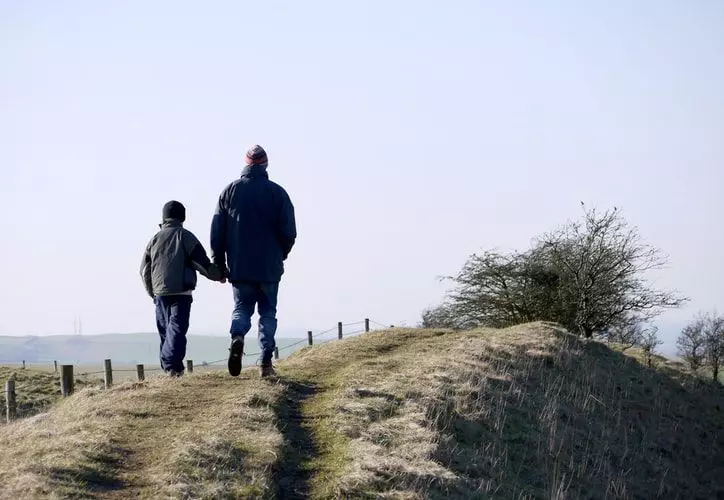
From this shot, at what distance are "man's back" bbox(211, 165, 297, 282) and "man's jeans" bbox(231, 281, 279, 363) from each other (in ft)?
0.50

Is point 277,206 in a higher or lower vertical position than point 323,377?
higher

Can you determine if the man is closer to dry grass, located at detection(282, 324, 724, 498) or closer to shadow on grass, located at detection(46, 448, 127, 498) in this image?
dry grass, located at detection(282, 324, 724, 498)

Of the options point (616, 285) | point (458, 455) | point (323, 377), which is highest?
point (616, 285)

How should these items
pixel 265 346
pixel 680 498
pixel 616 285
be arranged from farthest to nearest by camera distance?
pixel 616 285
pixel 680 498
pixel 265 346

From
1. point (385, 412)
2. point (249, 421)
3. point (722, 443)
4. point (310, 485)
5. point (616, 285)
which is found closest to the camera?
point (310, 485)

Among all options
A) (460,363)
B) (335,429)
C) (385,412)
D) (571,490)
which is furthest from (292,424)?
(460,363)

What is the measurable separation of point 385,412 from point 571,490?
2.65m

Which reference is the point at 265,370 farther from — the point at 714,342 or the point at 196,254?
the point at 714,342

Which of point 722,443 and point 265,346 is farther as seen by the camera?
point 722,443

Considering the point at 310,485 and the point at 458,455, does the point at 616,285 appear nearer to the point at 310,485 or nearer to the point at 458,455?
the point at 458,455

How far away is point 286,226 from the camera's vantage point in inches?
497

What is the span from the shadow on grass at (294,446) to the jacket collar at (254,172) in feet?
9.17

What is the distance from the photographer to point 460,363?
49.0ft

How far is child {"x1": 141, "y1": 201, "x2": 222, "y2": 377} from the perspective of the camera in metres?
13.0
